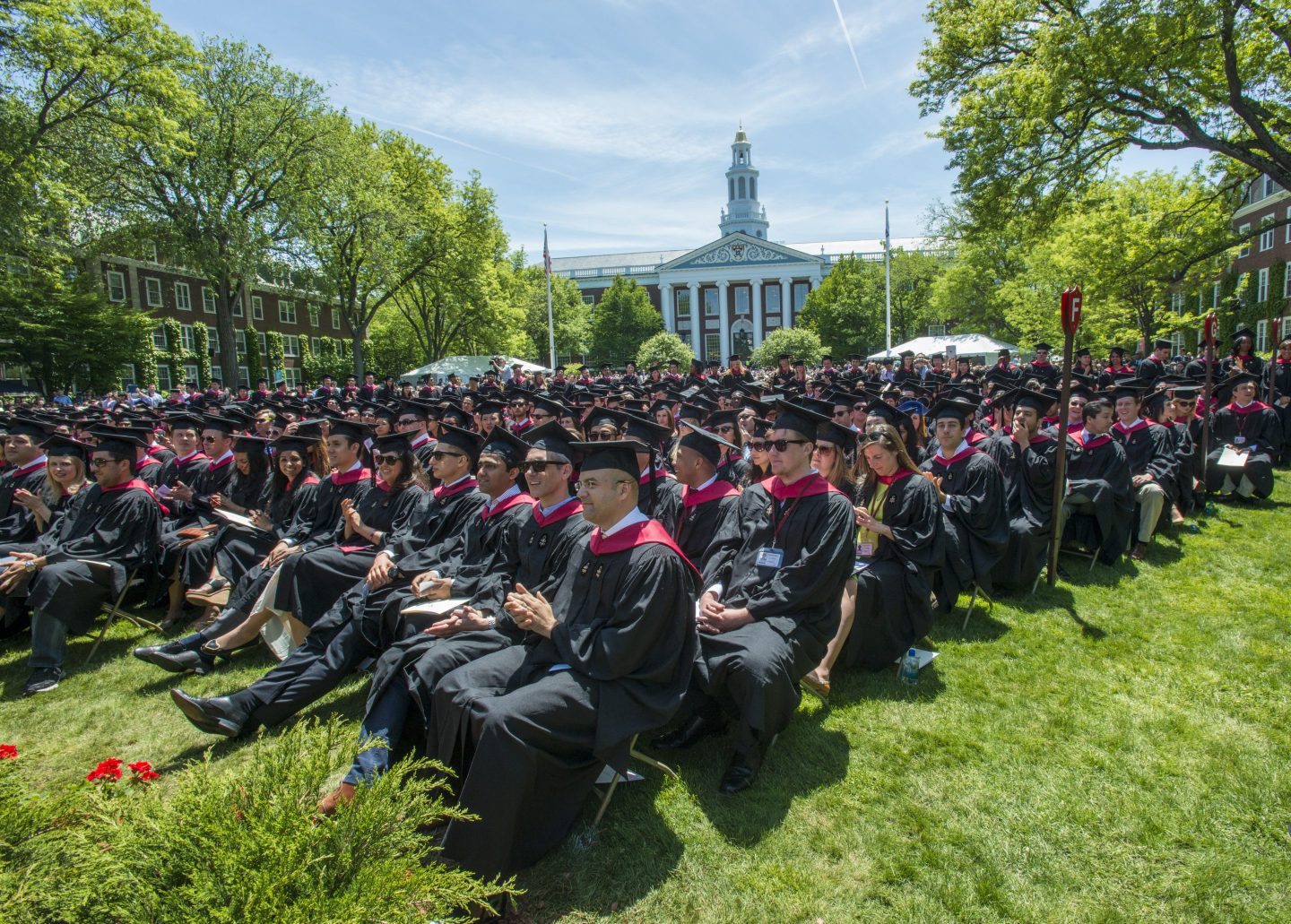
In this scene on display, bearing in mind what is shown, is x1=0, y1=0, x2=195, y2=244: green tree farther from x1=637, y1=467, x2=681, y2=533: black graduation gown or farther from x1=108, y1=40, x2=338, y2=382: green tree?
x1=637, y1=467, x2=681, y2=533: black graduation gown

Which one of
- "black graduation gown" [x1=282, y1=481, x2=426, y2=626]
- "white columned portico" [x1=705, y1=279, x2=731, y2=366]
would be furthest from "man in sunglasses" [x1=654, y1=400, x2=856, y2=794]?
"white columned portico" [x1=705, y1=279, x2=731, y2=366]

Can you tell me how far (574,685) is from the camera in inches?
125

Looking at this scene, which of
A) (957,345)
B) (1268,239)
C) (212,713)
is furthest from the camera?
(1268,239)

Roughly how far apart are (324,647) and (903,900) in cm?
350

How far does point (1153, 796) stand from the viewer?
11.2ft

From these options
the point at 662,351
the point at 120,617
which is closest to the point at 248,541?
the point at 120,617

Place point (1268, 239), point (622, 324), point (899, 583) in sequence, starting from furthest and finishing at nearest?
point (622, 324)
point (1268, 239)
point (899, 583)

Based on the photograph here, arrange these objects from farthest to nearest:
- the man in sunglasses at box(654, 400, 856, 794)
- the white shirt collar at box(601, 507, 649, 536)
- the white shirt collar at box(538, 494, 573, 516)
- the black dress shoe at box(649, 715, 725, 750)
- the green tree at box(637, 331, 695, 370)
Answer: the green tree at box(637, 331, 695, 370) < the white shirt collar at box(538, 494, 573, 516) < the black dress shoe at box(649, 715, 725, 750) < the man in sunglasses at box(654, 400, 856, 794) < the white shirt collar at box(601, 507, 649, 536)

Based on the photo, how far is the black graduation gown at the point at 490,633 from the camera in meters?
3.58

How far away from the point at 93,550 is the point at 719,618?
5.20 metres

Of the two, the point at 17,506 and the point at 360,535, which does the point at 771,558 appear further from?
the point at 17,506

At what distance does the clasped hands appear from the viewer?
3.96m

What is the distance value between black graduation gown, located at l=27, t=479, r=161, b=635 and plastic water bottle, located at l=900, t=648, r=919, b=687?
6.05 m

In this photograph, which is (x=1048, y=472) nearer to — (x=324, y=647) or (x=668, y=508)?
(x=668, y=508)
